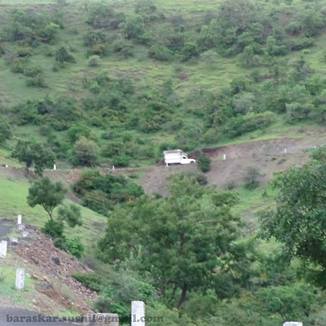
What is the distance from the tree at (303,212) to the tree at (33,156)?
41.7 meters

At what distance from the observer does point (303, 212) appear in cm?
1817

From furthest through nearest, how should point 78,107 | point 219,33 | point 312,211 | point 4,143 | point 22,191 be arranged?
point 219,33 < point 78,107 < point 4,143 < point 22,191 < point 312,211

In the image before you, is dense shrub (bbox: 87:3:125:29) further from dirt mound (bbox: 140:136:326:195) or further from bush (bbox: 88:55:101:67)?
dirt mound (bbox: 140:136:326:195)

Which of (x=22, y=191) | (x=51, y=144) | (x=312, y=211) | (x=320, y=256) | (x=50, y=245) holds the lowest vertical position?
(x=51, y=144)

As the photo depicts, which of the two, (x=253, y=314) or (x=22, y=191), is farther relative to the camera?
(x=22, y=191)

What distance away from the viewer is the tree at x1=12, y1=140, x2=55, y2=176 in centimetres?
5916

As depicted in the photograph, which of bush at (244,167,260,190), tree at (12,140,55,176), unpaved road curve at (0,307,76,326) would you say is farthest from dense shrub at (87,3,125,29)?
unpaved road curve at (0,307,76,326)

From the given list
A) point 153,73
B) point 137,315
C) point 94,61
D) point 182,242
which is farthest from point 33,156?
point 94,61

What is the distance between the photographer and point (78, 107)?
97.0 metres

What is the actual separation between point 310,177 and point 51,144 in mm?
66614

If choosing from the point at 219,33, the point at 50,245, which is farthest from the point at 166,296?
the point at 219,33

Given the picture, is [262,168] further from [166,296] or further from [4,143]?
[166,296]

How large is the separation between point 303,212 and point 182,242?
1246 centimetres

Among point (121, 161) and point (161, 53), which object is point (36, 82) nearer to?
point (161, 53)
